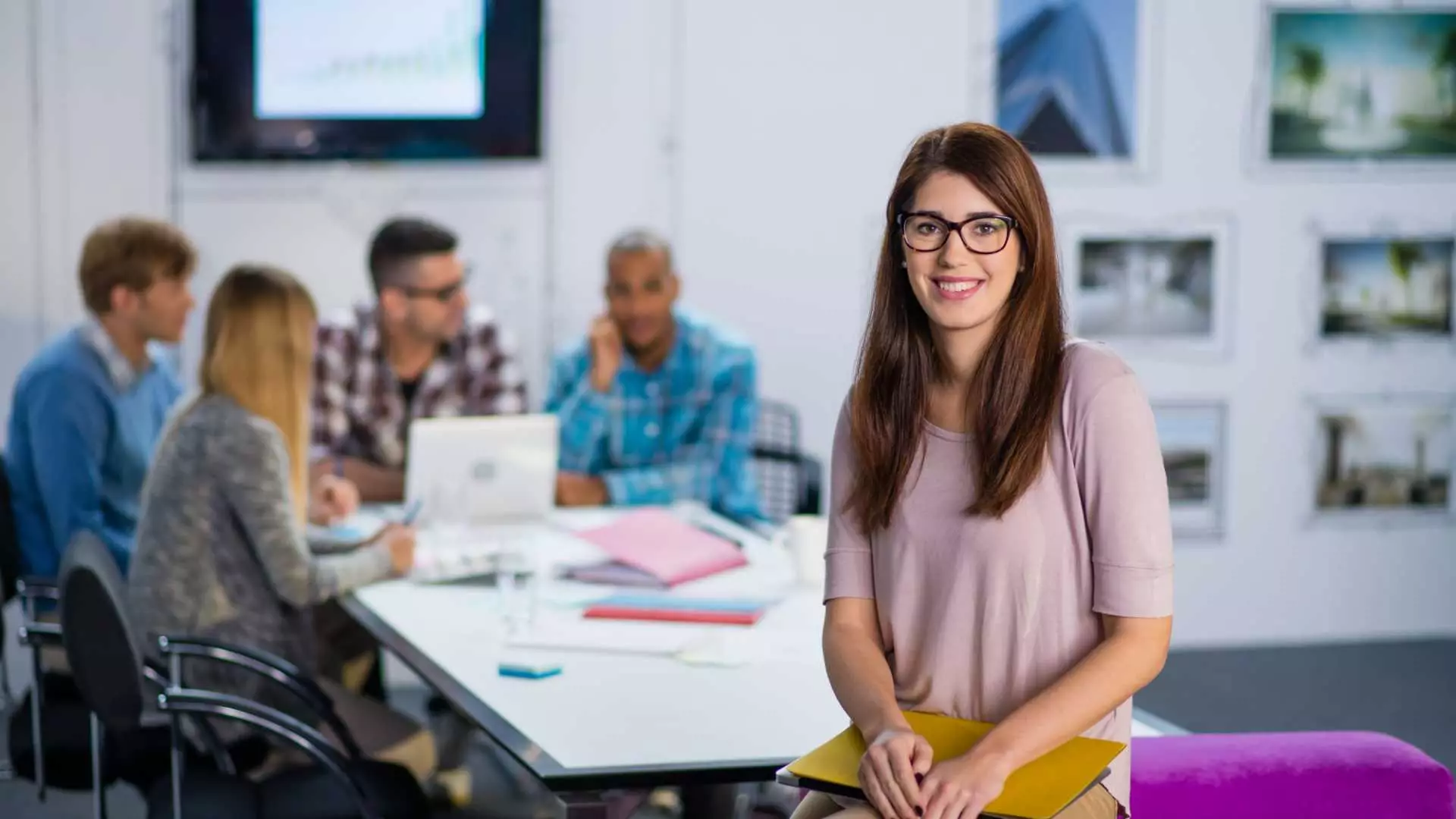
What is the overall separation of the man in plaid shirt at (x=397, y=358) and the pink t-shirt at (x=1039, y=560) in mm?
2603

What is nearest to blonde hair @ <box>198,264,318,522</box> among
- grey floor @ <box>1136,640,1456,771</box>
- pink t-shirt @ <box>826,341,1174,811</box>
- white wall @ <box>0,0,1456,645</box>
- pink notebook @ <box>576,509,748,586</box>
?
pink notebook @ <box>576,509,748,586</box>

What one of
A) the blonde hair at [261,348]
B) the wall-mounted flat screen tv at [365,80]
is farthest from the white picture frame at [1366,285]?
the blonde hair at [261,348]

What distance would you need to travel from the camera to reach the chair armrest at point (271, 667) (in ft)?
9.86

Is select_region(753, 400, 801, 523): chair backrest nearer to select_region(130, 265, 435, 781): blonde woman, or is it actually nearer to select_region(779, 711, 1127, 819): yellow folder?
select_region(130, 265, 435, 781): blonde woman

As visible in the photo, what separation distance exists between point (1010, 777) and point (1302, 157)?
4.49 m

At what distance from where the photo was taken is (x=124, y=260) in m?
4.08

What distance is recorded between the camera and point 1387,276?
591cm

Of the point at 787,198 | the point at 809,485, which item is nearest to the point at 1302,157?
the point at 787,198

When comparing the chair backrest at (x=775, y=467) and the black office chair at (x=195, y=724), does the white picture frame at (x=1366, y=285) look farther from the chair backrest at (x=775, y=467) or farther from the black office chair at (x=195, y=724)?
the black office chair at (x=195, y=724)

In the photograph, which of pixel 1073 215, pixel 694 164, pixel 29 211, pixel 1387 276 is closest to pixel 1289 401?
pixel 1387 276

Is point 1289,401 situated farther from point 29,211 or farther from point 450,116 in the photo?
point 29,211

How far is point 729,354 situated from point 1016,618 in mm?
2646

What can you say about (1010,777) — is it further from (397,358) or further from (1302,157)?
(1302,157)

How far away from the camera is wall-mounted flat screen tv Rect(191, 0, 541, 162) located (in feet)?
16.5
